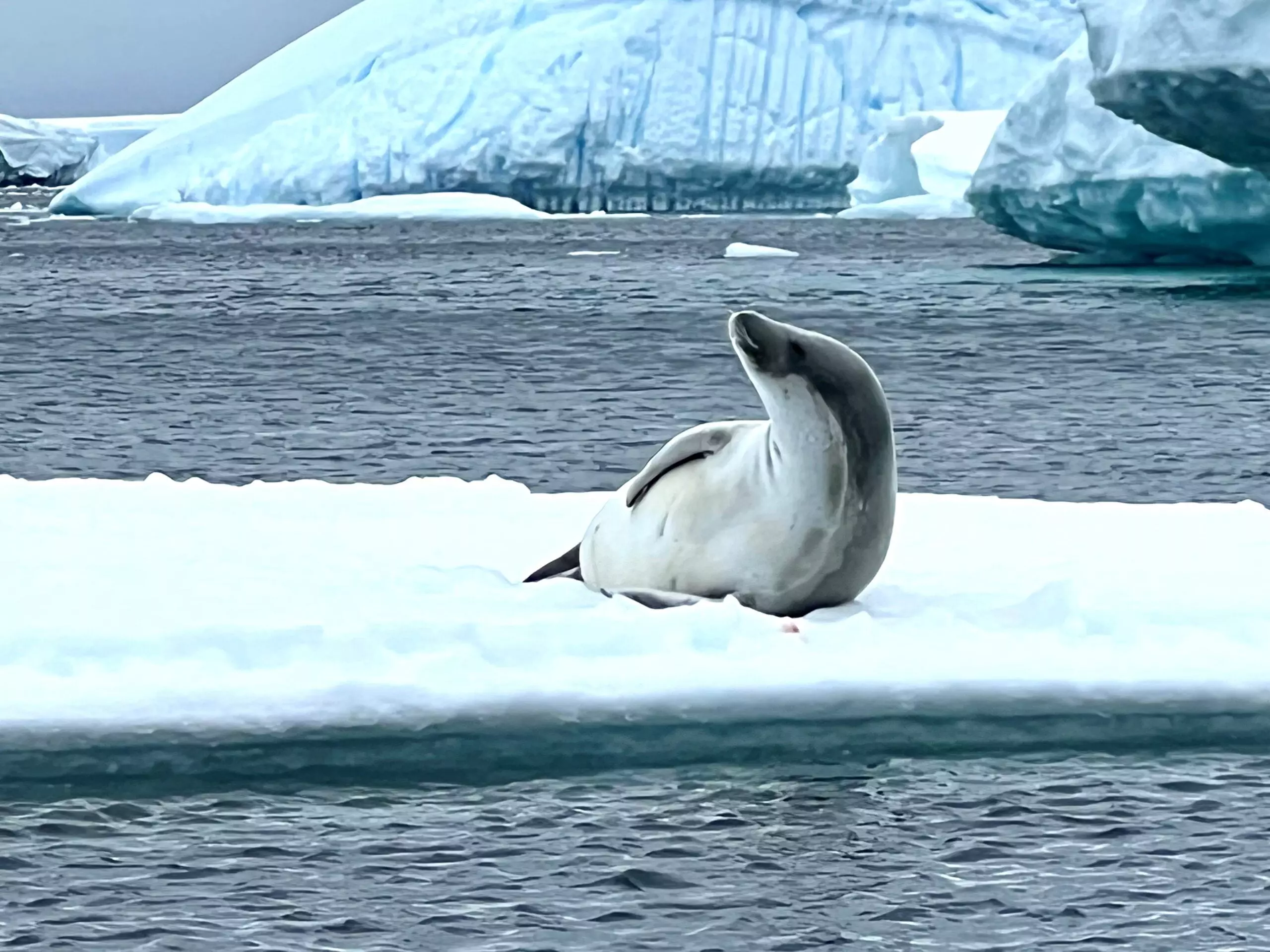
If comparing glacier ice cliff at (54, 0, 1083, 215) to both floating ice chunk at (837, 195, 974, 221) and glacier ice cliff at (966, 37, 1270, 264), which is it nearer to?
floating ice chunk at (837, 195, 974, 221)

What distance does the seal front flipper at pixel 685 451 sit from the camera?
6199mm

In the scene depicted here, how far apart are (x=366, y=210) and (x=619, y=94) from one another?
7.18 meters

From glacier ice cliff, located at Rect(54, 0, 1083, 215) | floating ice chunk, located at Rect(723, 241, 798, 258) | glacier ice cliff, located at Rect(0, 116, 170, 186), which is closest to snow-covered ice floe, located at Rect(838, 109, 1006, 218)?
glacier ice cliff, located at Rect(54, 0, 1083, 215)

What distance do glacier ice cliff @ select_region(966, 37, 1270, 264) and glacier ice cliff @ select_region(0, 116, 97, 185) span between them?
77737mm

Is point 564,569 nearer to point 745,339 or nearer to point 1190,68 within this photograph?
point 745,339

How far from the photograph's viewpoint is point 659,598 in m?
6.09

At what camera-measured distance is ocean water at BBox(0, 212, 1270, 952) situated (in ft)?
14.1

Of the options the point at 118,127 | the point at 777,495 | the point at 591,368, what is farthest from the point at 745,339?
the point at 118,127

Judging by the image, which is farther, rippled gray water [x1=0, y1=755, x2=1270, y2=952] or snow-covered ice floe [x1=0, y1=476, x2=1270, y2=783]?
snow-covered ice floe [x1=0, y1=476, x2=1270, y2=783]

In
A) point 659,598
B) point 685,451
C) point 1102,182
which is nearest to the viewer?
point 659,598

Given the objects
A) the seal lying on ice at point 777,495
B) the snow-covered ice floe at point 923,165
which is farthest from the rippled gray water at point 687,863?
the snow-covered ice floe at point 923,165

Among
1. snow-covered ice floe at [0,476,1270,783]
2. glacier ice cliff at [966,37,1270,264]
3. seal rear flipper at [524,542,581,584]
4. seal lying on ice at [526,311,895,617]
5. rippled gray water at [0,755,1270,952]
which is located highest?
glacier ice cliff at [966,37,1270,264]

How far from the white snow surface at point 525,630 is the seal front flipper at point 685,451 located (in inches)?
14.2

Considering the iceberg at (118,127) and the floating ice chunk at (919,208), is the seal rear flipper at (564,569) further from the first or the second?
the iceberg at (118,127)
